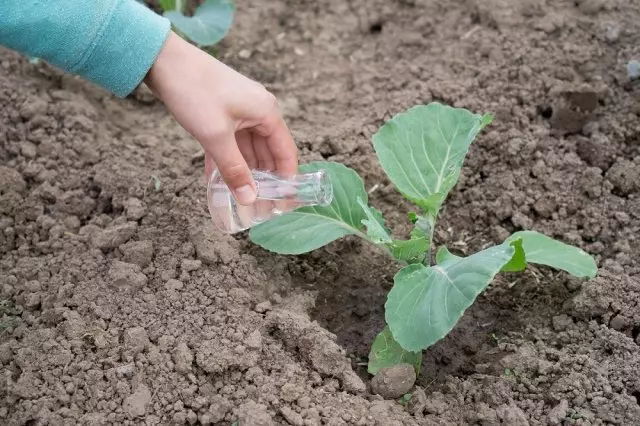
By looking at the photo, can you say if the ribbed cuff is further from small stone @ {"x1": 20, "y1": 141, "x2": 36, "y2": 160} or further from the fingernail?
small stone @ {"x1": 20, "y1": 141, "x2": 36, "y2": 160}

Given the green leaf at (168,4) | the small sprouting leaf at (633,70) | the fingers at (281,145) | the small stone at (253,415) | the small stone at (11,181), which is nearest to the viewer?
the small stone at (253,415)

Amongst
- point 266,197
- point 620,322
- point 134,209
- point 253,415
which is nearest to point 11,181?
point 134,209

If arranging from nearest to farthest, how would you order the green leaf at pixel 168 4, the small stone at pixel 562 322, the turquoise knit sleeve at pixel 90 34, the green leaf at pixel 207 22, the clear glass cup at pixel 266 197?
the turquoise knit sleeve at pixel 90 34
the clear glass cup at pixel 266 197
the small stone at pixel 562 322
the green leaf at pixel 207 22
the green leaf at pixel 168 4

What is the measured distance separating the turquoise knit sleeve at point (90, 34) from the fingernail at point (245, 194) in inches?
14.4

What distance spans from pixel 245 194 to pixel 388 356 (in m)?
0.66

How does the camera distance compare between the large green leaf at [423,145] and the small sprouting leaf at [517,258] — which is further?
the large green leaf at [423,145]

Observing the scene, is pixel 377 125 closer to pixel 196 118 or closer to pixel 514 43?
pixel 514 43

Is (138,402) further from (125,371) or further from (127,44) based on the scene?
(127,44)

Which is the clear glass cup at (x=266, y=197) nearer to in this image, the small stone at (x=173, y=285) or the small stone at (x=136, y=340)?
the small stone at (x=173, y=285)

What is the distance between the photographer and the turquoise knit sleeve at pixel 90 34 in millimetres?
1812

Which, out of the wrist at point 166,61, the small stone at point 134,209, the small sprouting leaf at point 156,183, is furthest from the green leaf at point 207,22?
the wrist at point 166,61

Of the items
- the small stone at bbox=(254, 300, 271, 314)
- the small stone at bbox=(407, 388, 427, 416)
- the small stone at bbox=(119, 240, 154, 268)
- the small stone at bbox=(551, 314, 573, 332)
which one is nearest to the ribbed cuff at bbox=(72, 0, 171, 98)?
the small stone at bbox=(119, 240, 154, 268)

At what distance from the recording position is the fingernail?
1872 millimetres

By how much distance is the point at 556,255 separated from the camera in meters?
2.15
